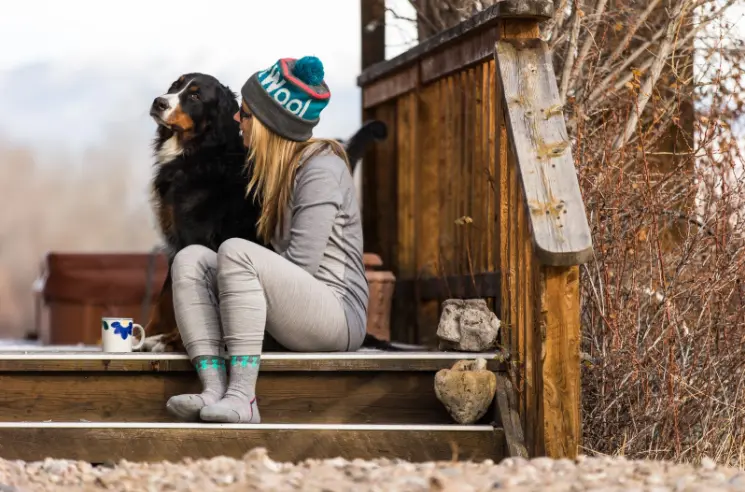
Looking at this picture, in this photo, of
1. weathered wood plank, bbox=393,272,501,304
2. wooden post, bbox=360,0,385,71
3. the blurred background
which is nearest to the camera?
weathered wood plank, bbox=393,272,501,304

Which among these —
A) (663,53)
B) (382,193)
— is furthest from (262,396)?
(663,53)

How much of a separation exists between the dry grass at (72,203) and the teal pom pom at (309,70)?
11.9m

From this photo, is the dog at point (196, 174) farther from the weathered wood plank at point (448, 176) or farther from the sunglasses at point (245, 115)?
the weathered wood plank at point (448, 176)

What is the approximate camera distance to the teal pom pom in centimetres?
333

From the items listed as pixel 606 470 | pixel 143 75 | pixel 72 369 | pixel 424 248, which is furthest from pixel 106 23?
pixel 606 470

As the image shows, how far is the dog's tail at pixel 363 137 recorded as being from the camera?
15.1 ft

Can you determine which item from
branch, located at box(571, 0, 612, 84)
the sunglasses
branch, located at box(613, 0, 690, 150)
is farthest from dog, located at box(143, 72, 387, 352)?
branch, located at box(613, 0, 690, 150)

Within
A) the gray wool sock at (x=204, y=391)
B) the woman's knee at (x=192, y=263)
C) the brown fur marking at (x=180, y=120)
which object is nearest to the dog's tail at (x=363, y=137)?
the brown fur marking at (x=180, y=120)

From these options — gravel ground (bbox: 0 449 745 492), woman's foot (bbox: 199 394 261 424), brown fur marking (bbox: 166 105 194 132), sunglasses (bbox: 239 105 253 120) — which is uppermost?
brown fur marking (bbox: 166 105 194 132)

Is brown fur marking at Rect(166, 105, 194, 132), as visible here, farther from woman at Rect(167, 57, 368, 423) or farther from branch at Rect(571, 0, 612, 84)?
branch at Rect(571, 0, 612, 84)

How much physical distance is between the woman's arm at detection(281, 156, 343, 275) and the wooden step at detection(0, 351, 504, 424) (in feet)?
0.99

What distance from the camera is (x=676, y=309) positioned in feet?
11.2

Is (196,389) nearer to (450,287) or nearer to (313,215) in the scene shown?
(313,215)

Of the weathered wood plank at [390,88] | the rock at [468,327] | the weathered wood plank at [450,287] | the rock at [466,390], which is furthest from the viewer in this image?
the weathered wood plank at [390,88]
